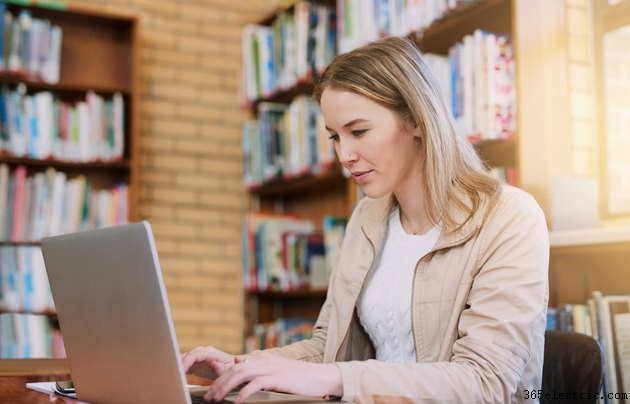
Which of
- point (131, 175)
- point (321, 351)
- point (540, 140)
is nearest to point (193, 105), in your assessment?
point (131, 175)

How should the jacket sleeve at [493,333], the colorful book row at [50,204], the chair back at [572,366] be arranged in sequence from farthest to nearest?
the colorful book row at [50,204]
the chair back at [572,366]
the jacket sleeve at [493,333]

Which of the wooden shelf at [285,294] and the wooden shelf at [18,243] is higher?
the wooden shelf at [18,243]

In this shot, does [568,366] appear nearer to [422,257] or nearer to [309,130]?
[422,257]

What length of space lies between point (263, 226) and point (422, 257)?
239 centimetres

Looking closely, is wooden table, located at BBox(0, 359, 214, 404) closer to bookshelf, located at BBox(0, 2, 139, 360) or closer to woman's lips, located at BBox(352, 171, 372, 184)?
woman's lips, located at BBox(352, 171, 372, 184)

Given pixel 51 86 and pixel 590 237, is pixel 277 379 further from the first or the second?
pixel 51 86

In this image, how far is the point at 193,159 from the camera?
4375 mm

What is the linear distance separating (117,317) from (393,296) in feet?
2.15

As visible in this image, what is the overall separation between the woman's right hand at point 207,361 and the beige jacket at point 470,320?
25 cm

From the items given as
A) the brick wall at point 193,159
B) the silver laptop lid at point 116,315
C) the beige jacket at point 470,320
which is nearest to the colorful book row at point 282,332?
the brick wall at point 193,159

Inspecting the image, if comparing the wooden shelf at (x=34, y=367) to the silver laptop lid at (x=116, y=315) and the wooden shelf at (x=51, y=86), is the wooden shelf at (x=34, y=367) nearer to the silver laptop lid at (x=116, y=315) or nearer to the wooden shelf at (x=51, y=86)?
the silver laptop lid at (x=116, y=315)

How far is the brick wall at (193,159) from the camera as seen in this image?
4.26 m

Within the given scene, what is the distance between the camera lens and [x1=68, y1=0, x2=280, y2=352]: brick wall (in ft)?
14.0

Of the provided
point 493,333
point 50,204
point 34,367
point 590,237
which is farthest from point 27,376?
point 50,204
